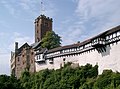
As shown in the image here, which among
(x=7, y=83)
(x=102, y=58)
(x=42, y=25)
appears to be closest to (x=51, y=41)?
(x=42, y=25)

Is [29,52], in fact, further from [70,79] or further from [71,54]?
[70,79]

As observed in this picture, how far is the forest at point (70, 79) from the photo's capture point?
4162cm

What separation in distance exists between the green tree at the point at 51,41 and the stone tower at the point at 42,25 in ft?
42.1

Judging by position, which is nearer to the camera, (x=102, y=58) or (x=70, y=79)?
(x=102, y=58)

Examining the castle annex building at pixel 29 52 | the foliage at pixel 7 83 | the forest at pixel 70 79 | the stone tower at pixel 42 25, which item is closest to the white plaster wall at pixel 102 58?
the forest at pixel 70 79

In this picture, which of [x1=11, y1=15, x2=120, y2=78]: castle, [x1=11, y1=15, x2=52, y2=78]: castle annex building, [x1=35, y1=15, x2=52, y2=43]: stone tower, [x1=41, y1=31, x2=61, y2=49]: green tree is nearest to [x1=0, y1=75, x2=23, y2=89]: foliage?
[x1=11, y1=15, x2=120, y2=78]: castle

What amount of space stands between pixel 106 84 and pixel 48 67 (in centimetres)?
2374

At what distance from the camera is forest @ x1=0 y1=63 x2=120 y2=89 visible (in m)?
41.6

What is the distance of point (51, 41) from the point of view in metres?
71.2

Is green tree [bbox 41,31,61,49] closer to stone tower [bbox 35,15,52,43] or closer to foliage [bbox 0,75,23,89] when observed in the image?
stone tower [bbox 35,15,52,43]

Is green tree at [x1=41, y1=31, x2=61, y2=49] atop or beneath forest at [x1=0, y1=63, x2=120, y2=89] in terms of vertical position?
atop

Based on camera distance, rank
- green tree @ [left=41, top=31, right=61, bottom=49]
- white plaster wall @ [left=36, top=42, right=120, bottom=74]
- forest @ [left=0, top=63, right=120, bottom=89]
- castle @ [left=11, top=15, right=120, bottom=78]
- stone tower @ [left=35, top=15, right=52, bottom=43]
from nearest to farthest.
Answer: forest @ [left=0, top=63, right=120, bottom=89]
white plaster wall @ [left=36, top=42, right=120, bottom=74]
castle @ [left=11, top=15, right=120, bottom=78]
green tree @ [left=41, top=31, right=61, bottom=49]
stone tower @ [left=35, top=15, right=52, bottom=43]

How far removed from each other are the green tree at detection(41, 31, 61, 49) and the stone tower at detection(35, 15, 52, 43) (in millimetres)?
A: 12824

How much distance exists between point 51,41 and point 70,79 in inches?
885
